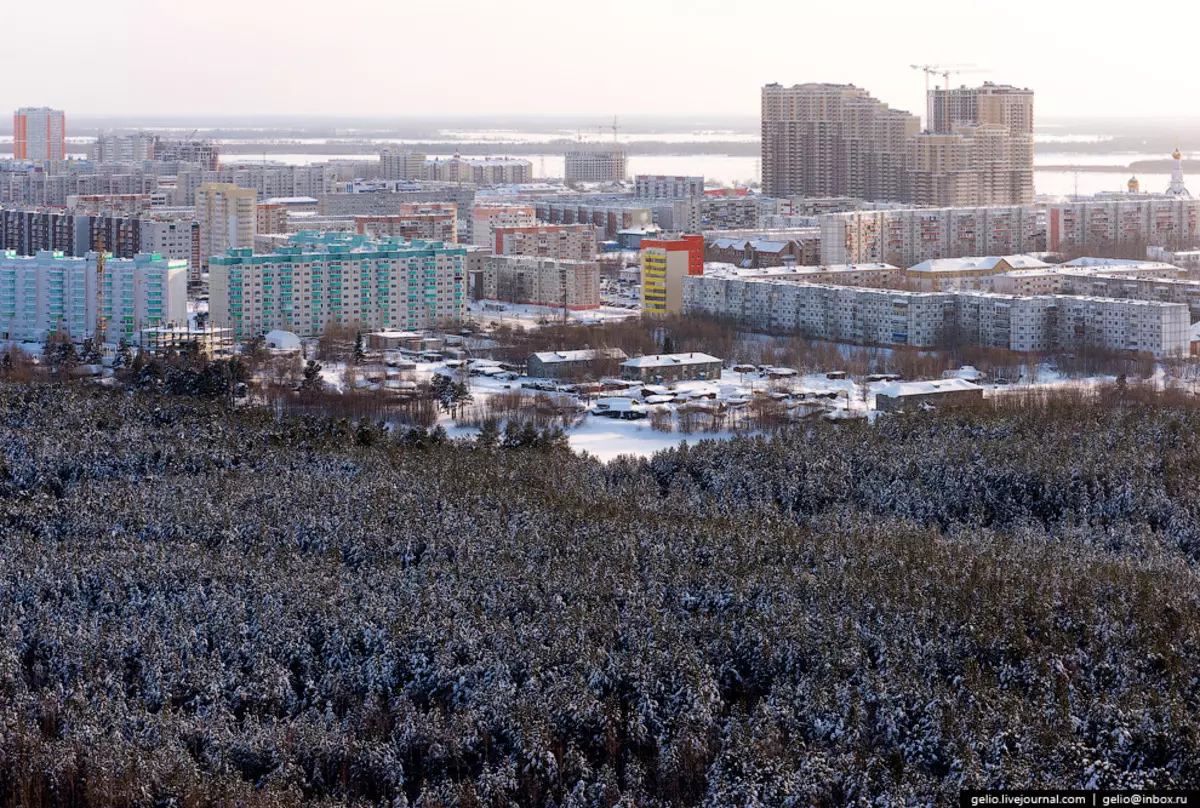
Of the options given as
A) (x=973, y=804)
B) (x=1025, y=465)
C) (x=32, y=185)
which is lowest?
(x=973, y=804)

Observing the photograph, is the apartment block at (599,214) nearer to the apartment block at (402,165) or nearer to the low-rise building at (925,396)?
the apartment block at (402,165)

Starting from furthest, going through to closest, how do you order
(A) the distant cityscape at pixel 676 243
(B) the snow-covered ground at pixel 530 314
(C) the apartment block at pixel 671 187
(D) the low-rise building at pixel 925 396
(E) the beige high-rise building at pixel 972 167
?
(C) the apartment block at pixel 671 187 < (E) the beige high-rise building at pixel 972 167 < (B) the snow-covered ground at pixel 530 314 < (A) the distant cityscape at pixel 676 243 < (D) the low-rise building at pixel 925 396

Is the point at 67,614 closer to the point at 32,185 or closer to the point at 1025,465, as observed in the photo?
the point at 1025,465

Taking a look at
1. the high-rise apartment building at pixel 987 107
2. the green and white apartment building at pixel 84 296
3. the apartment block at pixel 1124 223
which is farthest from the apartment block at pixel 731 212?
→ the green and white apartment building at pixel 84 296

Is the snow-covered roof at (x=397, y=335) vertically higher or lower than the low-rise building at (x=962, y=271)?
lower

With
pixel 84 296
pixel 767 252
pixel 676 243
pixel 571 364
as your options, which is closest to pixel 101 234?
pixel 84 296

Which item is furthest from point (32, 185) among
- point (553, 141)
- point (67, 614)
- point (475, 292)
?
point (553, 141)

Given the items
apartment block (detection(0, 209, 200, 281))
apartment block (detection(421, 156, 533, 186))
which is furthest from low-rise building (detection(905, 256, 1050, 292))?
apartment block (detection(421, 156, 533, 186))
